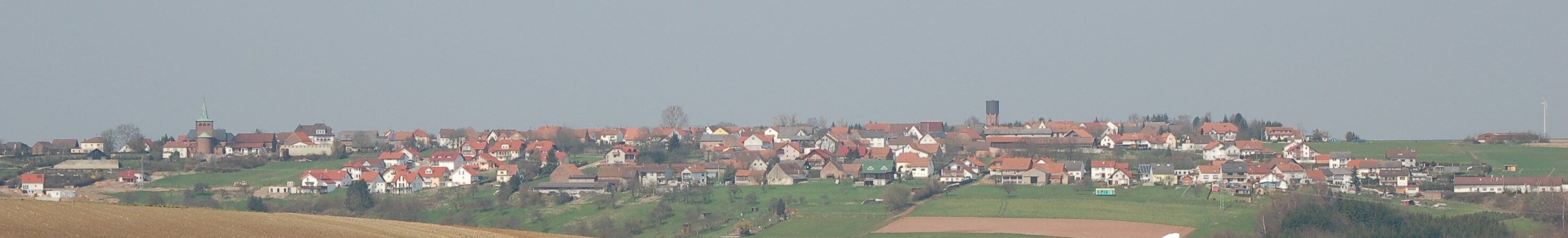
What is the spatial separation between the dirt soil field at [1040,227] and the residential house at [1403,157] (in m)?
26.3

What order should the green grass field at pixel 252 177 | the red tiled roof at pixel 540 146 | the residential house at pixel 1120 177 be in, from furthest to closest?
the red tiled roof at pixel 540 146, the green grass field at pixel 252 177, the residential house at pixel 1120 177

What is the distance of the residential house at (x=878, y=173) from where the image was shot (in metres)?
68.0

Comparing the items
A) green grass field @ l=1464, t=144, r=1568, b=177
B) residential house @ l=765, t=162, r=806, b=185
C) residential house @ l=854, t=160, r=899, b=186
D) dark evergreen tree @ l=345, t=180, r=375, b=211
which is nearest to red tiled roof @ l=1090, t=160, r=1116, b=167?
residential house @ l=854, t=160, r=899, b=186

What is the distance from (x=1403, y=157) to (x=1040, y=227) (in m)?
31.3

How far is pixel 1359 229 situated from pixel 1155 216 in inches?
235

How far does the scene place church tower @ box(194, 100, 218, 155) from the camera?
9106cm

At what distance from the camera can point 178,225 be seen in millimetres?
22562

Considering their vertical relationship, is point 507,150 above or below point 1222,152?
above

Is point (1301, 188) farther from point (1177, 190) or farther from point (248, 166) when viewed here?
point (248, 166)

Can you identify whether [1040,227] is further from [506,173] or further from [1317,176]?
[506,173]

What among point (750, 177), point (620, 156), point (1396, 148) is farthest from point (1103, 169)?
point (620, 156)

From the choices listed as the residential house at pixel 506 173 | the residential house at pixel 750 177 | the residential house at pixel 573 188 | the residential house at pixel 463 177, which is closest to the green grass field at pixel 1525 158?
the residential house at pixel 750 177

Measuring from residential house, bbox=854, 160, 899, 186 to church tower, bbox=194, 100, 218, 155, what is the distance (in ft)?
123

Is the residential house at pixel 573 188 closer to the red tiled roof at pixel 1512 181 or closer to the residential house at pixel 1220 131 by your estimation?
the red tiled roof at pixel 1512 181
